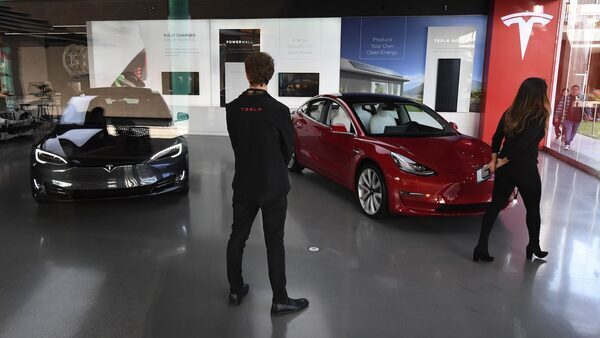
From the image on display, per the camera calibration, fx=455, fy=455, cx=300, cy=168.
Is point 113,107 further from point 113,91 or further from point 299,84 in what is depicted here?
point 299,84

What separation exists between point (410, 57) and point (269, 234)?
8375mm

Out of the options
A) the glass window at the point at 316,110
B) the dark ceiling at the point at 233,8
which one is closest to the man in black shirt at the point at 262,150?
the glass window at the point at 316,110

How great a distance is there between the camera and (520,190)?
11.6 ft

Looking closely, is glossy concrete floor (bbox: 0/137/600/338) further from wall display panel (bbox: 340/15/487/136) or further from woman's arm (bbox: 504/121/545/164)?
wall display panel (bbox: 340/15/487/136)

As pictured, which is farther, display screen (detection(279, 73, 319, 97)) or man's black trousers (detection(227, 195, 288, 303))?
display screen (detection(279, 73, 319, 97))

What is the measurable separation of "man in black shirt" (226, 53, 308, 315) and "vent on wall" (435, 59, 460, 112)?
27.0 ft

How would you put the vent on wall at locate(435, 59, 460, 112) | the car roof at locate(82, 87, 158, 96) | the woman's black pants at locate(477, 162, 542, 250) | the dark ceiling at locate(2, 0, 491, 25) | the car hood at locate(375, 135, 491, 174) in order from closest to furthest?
the woman's black pants at locate(477, 162, 542, 250) < the car hood at locate(375, 135, 491, 174) < the car roof at locate(82, 87, 158, 96) < the dark ceiling at locate(2, 0, 491, 25) < the vent on wall at locate(435, 59, 460, 112)

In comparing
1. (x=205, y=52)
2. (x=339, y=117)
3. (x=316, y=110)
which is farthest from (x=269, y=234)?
(x=205, y=52)

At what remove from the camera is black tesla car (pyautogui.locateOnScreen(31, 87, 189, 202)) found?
4617 mm

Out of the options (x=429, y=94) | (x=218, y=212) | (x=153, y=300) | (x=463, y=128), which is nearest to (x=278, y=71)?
(x=429, y=94)

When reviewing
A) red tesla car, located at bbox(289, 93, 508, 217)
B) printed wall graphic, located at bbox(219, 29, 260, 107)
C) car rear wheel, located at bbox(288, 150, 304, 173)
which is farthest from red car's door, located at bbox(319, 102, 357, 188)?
printed wall graphic, located at bbox(219, 29, 260, 107)

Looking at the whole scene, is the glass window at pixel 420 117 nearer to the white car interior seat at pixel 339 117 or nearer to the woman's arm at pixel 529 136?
the white car interior seat at pixel 339 117

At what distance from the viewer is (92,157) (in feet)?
15.7

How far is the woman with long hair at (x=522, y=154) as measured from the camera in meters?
3.32
